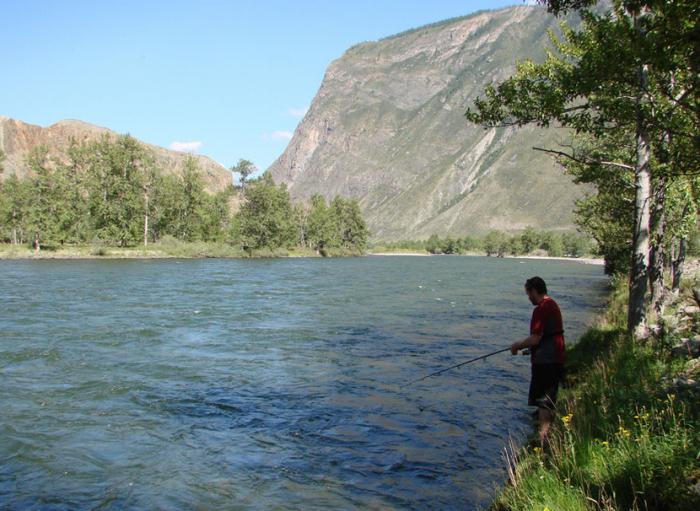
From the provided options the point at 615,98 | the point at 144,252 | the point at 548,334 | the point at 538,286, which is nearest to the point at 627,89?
the point at 615,98

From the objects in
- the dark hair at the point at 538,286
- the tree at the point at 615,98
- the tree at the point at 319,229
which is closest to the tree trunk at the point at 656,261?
the tree at the point at 615,98

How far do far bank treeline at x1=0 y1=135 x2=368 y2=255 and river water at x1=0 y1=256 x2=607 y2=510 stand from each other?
248ft

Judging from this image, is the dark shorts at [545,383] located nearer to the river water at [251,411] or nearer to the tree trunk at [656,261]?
→ the river water at [251,411]

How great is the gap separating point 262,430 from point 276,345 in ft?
30.3

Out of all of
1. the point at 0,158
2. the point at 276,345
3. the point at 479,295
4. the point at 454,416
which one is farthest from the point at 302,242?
the point at 454,416

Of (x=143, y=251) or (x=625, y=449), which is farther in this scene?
(x=143, y=251)

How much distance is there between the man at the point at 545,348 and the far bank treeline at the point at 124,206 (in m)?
92.0

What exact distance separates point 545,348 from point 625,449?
298 cm

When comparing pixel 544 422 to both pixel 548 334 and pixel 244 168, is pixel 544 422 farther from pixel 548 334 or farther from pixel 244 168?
pixel 244 168

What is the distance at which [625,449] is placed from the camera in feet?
19.6

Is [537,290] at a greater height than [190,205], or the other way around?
[190,205]

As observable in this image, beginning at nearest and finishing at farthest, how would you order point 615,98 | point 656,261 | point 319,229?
point 615,98 < point 656,261 < point 319,229

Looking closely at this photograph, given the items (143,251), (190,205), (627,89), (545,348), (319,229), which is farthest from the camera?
(319,229)

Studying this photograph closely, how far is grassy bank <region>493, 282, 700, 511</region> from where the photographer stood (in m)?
5.22
